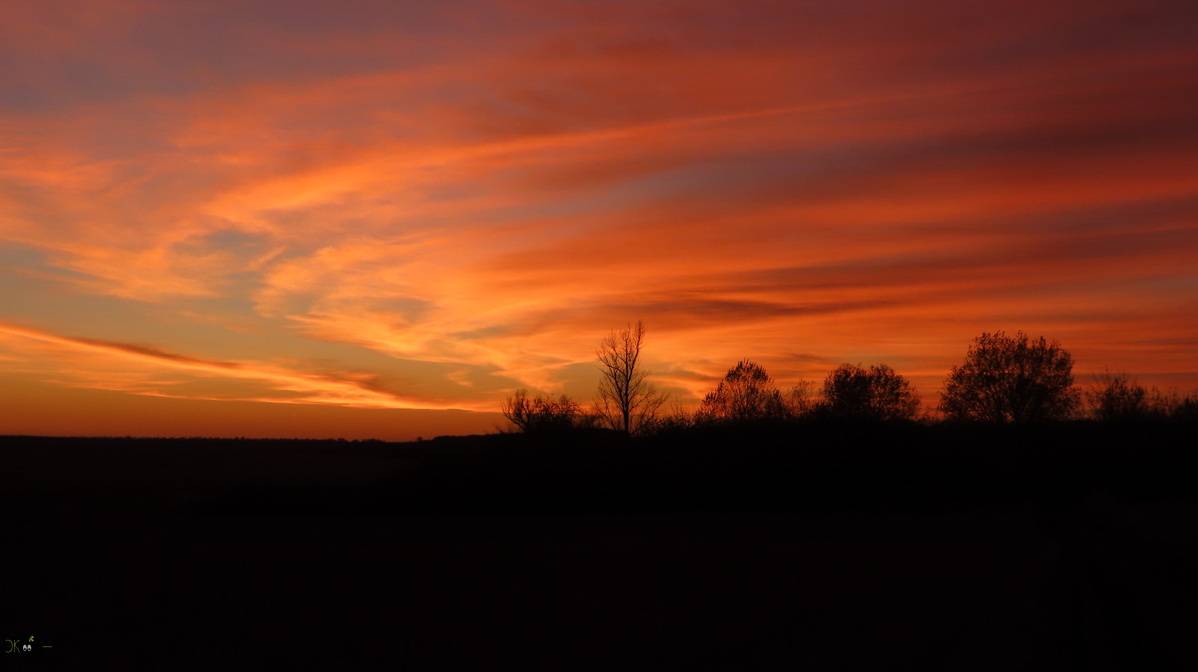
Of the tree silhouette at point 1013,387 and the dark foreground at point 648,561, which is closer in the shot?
the dark foreground at point 648,561

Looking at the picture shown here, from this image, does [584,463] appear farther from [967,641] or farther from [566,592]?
[967,641]

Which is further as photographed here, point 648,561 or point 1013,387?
point 1013,387

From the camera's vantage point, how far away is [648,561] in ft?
50.1

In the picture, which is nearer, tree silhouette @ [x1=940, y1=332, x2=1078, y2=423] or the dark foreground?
the dark foreground

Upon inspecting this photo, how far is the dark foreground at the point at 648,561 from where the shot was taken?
9.16m

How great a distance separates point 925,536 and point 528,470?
12068mm

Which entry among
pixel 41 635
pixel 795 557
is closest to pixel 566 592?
pixel 795 557

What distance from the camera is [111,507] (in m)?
25.1

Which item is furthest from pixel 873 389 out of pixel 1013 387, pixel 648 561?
pixel 648 561

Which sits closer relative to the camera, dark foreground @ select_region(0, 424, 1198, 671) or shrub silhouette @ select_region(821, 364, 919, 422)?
dark foreground @ select_region(0, 424, 1198, 671)

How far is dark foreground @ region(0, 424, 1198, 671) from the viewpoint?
30.0ft

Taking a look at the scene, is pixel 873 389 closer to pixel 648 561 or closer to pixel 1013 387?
pixel 1013 387

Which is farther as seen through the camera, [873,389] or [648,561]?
[873,389]

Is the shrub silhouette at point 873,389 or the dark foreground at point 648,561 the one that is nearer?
the dark foreground at point 648,561
